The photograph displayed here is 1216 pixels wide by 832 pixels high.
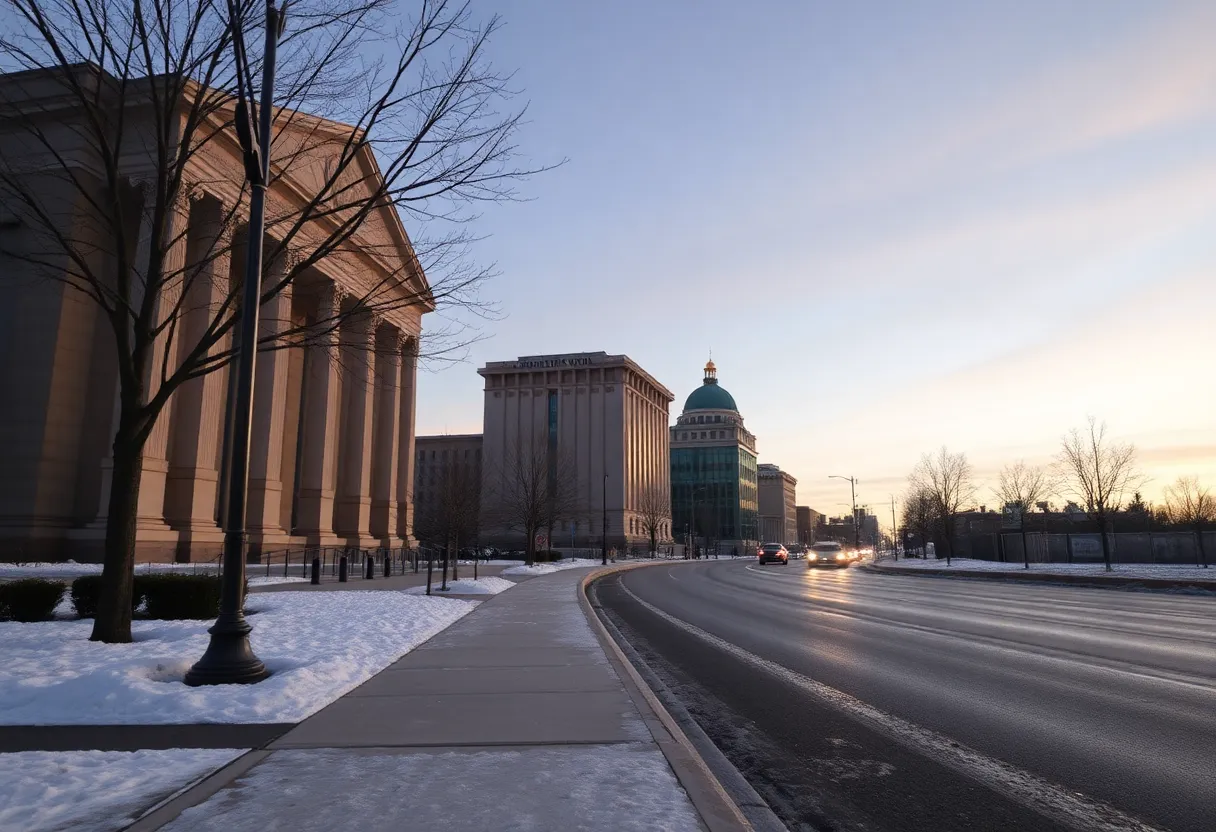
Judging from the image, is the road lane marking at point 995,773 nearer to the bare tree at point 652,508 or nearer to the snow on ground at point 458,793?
the snow on ground at point 458,793

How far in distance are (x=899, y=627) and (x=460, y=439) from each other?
128 metres

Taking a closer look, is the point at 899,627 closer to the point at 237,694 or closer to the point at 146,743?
the point at 237,694

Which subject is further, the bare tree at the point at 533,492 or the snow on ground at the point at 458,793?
the bare tree at the point at 533,492

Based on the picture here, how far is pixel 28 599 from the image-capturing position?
42.7 ft

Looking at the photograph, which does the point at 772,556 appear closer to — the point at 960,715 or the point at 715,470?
the point at 960,715

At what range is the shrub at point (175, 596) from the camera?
13867mm

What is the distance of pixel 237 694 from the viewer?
7656mm

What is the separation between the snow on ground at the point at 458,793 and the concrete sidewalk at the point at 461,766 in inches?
0.5

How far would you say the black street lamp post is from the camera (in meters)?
8.41

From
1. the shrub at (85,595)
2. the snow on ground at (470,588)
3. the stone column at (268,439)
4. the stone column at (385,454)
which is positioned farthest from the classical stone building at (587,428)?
the shrub at (85,595)

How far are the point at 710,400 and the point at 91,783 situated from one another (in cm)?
16065

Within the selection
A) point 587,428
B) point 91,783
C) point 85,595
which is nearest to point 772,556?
point 85,595

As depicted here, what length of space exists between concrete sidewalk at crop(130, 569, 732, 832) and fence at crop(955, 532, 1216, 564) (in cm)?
4412

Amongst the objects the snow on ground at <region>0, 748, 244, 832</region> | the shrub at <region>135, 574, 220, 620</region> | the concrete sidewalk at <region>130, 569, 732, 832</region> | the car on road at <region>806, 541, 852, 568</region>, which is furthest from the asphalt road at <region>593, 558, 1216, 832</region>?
the car on road at <region>806, 541, 852, 568</region>
